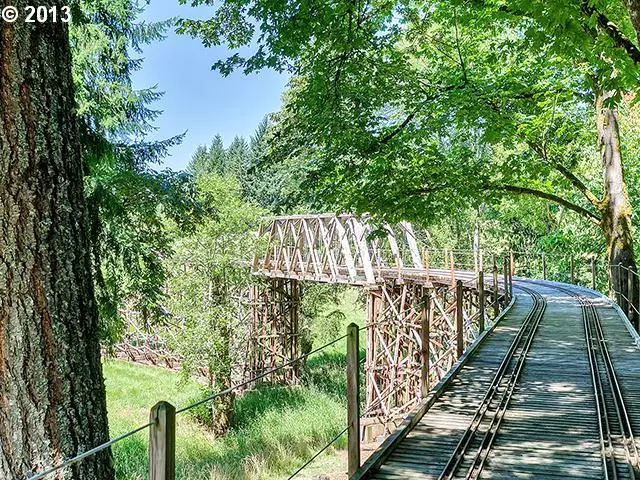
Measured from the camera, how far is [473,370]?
6562 mm

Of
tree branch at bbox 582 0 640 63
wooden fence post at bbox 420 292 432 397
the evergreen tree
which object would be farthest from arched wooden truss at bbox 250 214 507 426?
the evergreen tree

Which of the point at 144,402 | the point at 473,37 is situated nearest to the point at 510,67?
the point at 473,37

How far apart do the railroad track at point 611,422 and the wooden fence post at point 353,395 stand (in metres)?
1.53

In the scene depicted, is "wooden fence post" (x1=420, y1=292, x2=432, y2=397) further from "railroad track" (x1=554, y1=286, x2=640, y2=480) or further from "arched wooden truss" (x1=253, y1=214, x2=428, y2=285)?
"arched wooden truss" (x1=253, y1=214, x2=428, y2=285)

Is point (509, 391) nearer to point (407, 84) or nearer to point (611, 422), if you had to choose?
point (611, 422)

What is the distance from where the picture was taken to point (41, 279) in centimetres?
294

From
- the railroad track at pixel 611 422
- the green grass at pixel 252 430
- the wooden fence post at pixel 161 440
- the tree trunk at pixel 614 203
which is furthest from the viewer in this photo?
the tree trunk at pixel 614 203

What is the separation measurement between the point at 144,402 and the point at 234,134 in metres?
58.1

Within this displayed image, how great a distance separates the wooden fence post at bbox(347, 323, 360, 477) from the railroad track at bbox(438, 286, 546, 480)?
1.82 ft

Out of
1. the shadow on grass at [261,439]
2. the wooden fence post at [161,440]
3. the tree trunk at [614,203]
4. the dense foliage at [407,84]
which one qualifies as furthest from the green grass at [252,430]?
the wooden fence post at [161,440]

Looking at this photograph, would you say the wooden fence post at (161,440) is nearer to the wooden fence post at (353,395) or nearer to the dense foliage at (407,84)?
the wooden fence post at (353,395)

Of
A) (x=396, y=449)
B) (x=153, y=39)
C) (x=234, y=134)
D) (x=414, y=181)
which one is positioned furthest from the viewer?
(x=234, y=134)

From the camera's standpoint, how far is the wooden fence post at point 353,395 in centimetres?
360

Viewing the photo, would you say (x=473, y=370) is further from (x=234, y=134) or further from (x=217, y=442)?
(x=234, y=134)
